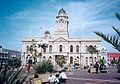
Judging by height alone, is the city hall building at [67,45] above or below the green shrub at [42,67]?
above

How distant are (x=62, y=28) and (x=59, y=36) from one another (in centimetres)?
340

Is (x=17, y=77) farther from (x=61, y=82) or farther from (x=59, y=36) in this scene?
(x=59, y=36)

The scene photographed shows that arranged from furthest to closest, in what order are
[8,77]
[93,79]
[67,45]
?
[67,45]
[93,79]
[8,77]

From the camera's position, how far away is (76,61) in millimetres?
84188

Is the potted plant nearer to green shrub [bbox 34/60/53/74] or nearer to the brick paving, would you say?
green shrub [bbox 34/60/53/74]

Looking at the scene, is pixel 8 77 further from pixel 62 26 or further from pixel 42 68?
pixel 62 26

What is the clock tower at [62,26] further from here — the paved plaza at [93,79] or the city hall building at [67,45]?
the paved plaza at [93,79]

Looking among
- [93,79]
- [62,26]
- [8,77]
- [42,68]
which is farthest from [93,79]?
[62,26]

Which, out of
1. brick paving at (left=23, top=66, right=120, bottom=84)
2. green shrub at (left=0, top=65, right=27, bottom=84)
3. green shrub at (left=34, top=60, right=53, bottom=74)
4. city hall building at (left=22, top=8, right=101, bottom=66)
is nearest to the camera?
green shrub at (left=0, top=65, right=27, bottom=84)

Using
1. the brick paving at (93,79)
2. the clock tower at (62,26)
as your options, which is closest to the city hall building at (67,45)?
the clock tower at (62,26)

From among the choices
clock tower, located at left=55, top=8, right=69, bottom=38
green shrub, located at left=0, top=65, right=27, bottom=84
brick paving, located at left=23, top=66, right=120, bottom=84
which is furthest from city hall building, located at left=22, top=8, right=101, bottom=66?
green shrub, located at left=0, top=65, right=27, bottom=84

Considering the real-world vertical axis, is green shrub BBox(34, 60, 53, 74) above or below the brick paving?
above

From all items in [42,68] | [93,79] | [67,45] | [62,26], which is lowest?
[93,79]

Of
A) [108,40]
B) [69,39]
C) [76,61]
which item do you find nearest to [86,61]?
[76,61]
